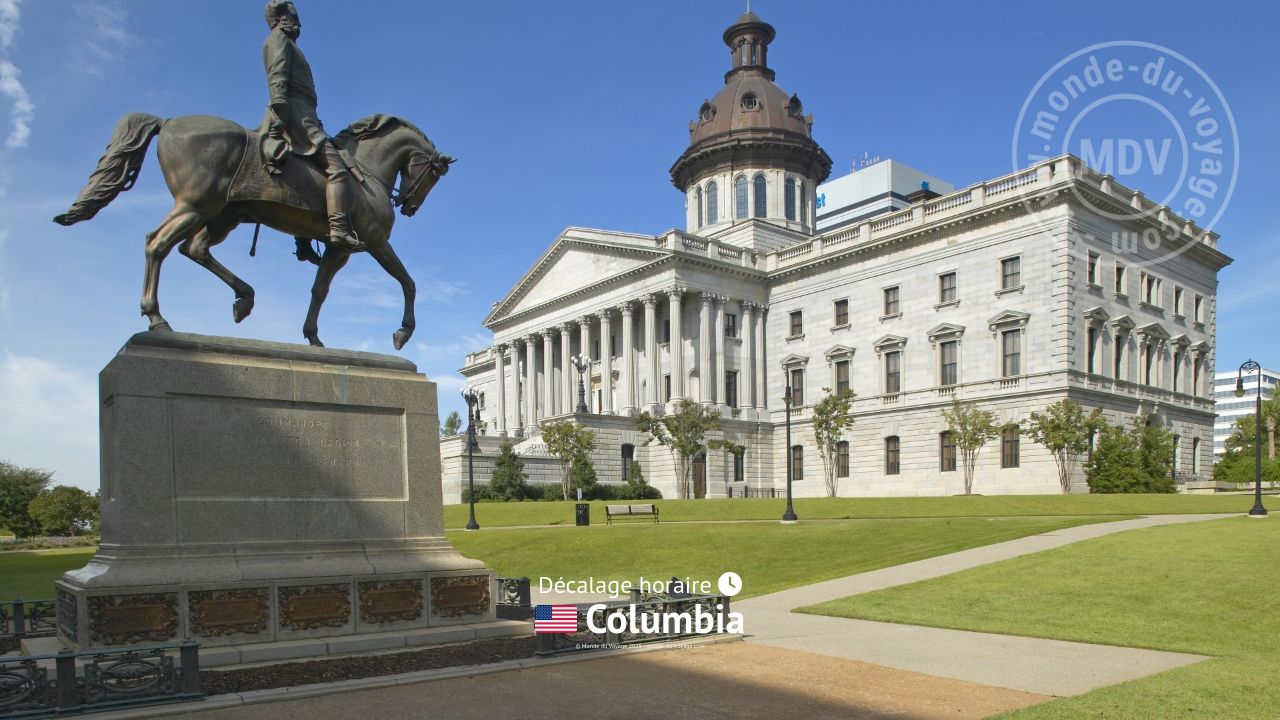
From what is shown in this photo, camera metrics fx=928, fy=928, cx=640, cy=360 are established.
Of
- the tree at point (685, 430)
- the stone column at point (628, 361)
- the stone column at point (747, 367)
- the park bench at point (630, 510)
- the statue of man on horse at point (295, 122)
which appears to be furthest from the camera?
the stone column at point (628, 361)

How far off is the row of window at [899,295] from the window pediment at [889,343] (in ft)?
5.63

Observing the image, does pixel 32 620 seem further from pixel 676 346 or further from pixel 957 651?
pixel 676 346

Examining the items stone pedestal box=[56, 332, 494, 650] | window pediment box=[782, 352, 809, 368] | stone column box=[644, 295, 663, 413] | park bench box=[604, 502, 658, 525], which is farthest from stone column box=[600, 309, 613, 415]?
stone pedestal box=[56, 332, 494, 650]

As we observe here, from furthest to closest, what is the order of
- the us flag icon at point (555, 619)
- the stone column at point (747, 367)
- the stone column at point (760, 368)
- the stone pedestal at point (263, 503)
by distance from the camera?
1. the stone column at point (760, 368)
2. the stone column at point (747, 367)
3. the us flag icon at point (555, 619)
4. the stone pedestal at point (263, 503)

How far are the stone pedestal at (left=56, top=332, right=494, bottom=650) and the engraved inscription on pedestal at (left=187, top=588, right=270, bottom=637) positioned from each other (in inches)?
0.6

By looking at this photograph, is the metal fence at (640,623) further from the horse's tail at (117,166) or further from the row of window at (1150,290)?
the row of window at (1150,290)

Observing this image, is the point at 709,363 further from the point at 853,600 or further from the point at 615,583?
the point at 853,600

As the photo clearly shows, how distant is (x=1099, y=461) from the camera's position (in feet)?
166

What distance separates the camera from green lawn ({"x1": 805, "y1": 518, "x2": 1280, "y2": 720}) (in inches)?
375

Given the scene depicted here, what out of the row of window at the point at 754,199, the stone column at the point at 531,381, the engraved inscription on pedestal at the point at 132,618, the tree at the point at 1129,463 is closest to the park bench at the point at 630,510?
the tree at the point at 1129,463

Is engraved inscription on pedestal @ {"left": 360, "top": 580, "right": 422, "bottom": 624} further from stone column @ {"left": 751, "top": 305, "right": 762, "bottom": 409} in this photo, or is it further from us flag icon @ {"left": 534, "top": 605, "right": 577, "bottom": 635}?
stone column @ {"left": 751, "top": 305, "right": 762, "bottom": 409}

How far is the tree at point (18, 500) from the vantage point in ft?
211

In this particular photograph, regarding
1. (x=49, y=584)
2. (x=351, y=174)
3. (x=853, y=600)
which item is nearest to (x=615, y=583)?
(x=853, y=600)

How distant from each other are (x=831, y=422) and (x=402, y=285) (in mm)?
52221
